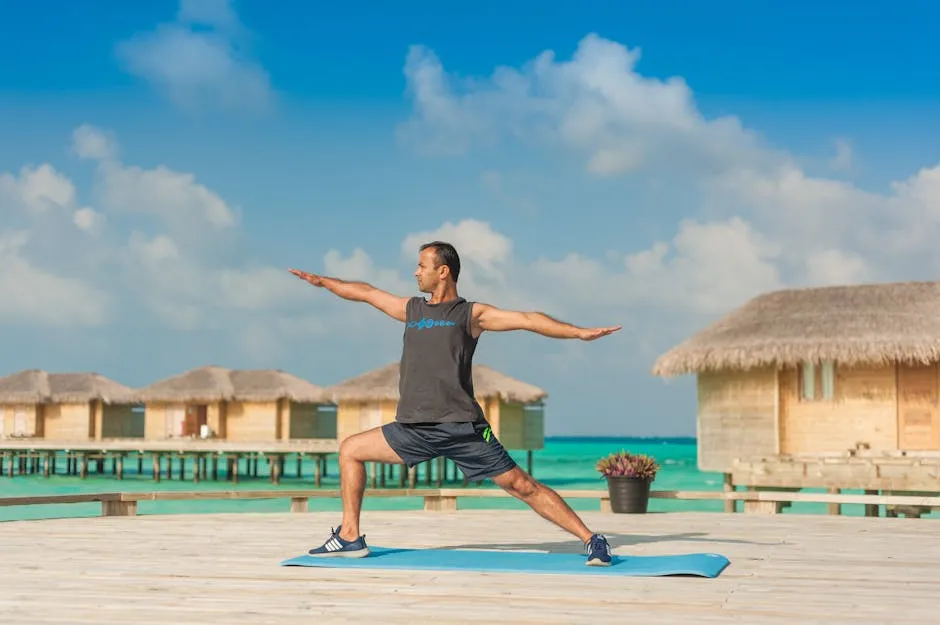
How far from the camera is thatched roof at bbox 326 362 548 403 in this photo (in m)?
36.4

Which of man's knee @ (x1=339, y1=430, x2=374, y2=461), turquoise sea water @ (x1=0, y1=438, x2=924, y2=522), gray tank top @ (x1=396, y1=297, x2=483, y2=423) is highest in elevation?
gray tank top @ (x1=396, y1=297, x2=483, y2=423)

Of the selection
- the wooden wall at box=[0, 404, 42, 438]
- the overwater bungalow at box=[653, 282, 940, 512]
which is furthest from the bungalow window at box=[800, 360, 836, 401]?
the wooden wall at box=[0, 404, 42, 438]

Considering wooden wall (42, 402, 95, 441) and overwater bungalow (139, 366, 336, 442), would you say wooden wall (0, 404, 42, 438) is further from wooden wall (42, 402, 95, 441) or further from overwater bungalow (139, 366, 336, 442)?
overwater bungalow (139, 366, 336, 442)

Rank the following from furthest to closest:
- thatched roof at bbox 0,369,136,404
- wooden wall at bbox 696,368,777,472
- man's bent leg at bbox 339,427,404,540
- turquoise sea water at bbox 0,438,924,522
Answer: thatched roof at bbox 0,369,136,404 < turquoise sea water at bbox 0,438,924,522 < wooden wall at bbox 696,368,777,472 < man's bent leg at bbox 339,427,404,540

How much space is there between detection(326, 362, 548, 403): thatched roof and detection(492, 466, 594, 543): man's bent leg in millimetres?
29954

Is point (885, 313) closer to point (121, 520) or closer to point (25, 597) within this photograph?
point (121, 520)

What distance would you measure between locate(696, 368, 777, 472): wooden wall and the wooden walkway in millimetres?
12899

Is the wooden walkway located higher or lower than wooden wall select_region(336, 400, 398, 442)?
lower

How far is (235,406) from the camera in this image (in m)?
41.2

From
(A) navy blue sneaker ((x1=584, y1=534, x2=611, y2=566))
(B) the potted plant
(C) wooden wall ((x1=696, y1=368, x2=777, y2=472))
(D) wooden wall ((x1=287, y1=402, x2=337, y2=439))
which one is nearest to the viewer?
(A) navy blue sneaker ((x1=584, y1=534, x2=611, y2=566))

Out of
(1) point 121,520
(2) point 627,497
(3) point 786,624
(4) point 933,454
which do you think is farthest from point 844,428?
(3) point 786,624

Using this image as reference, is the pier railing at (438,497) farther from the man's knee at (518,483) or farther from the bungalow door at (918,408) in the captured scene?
the bungalow door at (918,408)

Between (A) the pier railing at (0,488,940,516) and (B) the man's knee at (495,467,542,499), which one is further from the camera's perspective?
(A) the pier railing at (0,488,940,516)

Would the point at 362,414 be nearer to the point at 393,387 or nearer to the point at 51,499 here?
the point at 393,387
